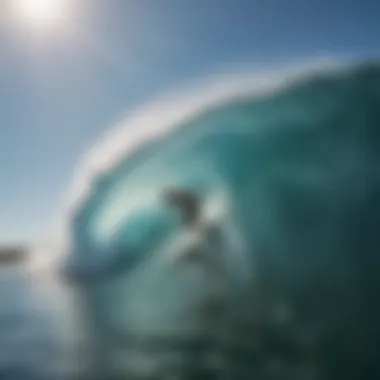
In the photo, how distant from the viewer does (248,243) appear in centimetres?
191

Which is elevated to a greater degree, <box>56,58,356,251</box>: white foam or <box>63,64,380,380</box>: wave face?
<box>56,58,356,251</box>: white foam

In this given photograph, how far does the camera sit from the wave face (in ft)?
6.12

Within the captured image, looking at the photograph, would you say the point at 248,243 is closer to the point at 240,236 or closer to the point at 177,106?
the point at 240,236

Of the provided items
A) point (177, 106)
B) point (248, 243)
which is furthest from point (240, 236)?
point (177, 106)

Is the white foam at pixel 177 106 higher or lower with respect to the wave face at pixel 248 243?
higher

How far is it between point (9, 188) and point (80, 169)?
0.21 metres

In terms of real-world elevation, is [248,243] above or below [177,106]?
below

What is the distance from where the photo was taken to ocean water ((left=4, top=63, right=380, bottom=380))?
6.12ft

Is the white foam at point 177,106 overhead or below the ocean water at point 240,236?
overhead

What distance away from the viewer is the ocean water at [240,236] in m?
1.87

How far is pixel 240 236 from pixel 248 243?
0.03 m

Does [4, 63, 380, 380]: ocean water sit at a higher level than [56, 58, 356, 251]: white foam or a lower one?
lower

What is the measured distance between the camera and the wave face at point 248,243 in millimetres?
1864

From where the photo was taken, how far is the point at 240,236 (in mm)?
1912
